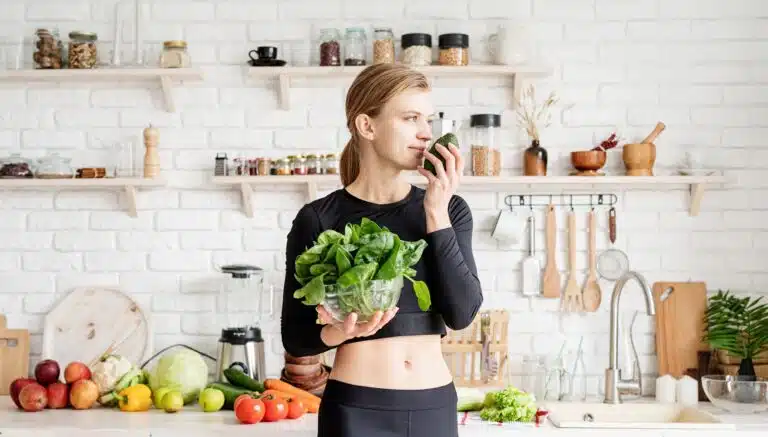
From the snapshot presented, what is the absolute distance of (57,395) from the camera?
3.50 m

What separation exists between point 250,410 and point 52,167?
4.72 feet

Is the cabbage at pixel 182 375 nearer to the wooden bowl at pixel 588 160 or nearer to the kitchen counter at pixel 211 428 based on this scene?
the kitchen counter at pixel 211 428

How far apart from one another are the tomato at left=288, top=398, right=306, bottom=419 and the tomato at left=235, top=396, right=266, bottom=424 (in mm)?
101

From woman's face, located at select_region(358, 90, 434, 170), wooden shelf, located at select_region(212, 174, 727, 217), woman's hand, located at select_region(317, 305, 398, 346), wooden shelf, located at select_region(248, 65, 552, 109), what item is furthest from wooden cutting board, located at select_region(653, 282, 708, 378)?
woman's hand, located at select_region(317, 305, 398, 346)

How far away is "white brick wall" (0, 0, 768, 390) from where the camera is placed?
4031 mm

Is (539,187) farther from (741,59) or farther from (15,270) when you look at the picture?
(15,270)

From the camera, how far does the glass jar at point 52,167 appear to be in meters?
3.98

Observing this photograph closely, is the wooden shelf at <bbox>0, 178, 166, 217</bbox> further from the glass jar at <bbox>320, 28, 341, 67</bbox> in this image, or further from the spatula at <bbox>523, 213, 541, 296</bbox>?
the spatula at <bbox>523, 213, 541, 296</bbox>

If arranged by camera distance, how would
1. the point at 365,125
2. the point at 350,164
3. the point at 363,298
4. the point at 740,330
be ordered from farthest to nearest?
the point at 740,330 < the point at 350,164 < the point at 365,125 < the point at 363,298

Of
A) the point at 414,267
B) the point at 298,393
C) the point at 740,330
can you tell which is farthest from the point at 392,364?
the point at 740,330

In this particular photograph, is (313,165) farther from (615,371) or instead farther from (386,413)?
(386,413)

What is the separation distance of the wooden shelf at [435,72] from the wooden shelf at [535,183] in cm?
38

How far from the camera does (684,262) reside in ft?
13.2

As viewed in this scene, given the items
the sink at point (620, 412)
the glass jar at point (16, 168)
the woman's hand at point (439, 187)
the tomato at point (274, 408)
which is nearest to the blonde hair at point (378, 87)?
the woman's hand at point (439, 187)
